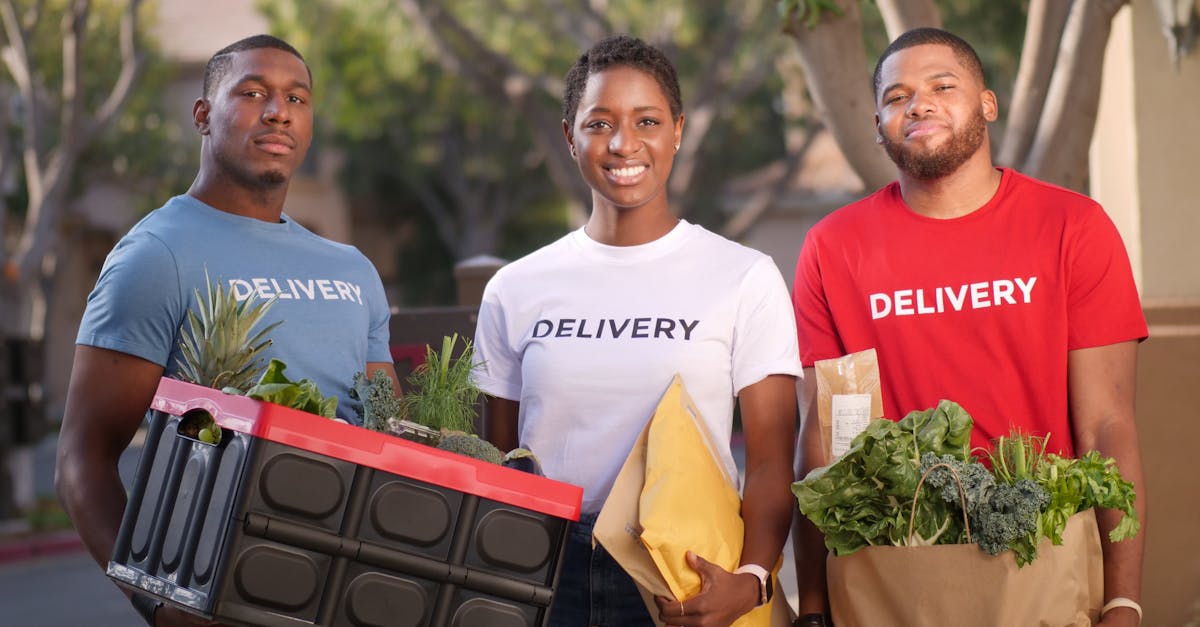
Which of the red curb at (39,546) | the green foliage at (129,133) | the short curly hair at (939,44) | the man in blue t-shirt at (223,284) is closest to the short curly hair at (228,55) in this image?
the man in blue t-shirt at (223,284)

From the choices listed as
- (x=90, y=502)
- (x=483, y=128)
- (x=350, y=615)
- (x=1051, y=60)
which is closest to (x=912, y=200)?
(x=350, y=615)

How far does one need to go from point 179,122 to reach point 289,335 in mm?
29312

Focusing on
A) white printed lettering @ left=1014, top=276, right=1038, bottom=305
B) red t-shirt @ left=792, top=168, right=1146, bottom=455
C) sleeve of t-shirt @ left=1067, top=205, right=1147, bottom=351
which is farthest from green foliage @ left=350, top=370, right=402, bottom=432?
sleeve of t-shirt @ left=1067, top=205, right=1147, bottom=351

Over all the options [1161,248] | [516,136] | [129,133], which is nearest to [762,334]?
[1161,248]

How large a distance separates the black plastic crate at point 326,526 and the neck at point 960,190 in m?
1.18

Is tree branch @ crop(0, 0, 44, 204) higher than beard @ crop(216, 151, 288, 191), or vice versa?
tree branch @ crop(0, 0, 44, 204)

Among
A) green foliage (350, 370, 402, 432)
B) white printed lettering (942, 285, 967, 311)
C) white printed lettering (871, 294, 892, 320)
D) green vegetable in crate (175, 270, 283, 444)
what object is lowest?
green foliage (350, 370, 402, 432)

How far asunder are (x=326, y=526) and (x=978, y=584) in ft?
4.27

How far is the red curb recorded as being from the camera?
43.2ft

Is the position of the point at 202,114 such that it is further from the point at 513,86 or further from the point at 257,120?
the point at 513,86

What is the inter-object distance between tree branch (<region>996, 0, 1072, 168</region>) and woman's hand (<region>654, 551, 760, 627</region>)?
3.41 metres

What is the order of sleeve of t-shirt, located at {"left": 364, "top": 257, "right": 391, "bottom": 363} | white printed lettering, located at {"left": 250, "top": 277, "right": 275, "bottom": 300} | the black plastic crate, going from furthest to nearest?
sleeve of t-shirt, located at {"left": 364, "top": 257, "right": 391, "bottom": 363} → white printed lettering, located at {"left": 250, "top": 277, "right": 275, "bottom": 300} → the black plastic crate

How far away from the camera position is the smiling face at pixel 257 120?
3.52 metres

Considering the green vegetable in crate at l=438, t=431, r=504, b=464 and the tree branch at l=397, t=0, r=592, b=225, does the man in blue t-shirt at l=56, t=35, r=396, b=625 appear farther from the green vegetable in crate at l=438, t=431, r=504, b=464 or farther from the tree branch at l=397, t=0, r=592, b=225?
the tree branch at l=397, t=0, r=592, b=225
